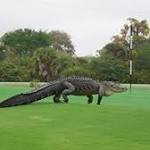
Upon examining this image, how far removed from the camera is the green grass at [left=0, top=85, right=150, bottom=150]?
25.9 feet

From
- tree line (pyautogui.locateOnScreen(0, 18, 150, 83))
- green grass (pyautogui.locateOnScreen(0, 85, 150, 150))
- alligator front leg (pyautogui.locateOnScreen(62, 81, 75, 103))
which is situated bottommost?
green grass (pyautogui.locateOnScreen(0, 85, 150, 150))

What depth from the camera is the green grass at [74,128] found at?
7.89 metres

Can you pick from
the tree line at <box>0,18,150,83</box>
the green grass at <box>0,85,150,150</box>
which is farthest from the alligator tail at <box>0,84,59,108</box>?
the tree line at <box>0,18,150,83</box>

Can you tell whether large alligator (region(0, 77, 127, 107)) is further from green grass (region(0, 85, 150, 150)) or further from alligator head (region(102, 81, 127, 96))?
green grass (region(0, 85, 150, 150))

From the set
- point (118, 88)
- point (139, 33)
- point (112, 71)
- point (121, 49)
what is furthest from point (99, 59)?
point (118, 88)

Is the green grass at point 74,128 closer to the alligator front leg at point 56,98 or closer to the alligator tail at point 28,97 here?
the alligator tail at point 28,97

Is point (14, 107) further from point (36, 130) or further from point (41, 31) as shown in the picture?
point (41, 31)

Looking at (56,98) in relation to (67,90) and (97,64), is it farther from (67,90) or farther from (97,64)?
(97,64)

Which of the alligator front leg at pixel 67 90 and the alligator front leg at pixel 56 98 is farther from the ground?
the alligator front leg at pixel 67 90

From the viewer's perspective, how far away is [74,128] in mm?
9445

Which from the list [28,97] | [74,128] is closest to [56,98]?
[28,97]

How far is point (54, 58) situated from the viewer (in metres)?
50.7

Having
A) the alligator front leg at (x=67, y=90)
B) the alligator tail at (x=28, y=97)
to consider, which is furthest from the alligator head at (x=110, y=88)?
the alligator tail at (x=28, y=97)

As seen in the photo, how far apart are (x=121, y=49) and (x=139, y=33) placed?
4.42 meters
